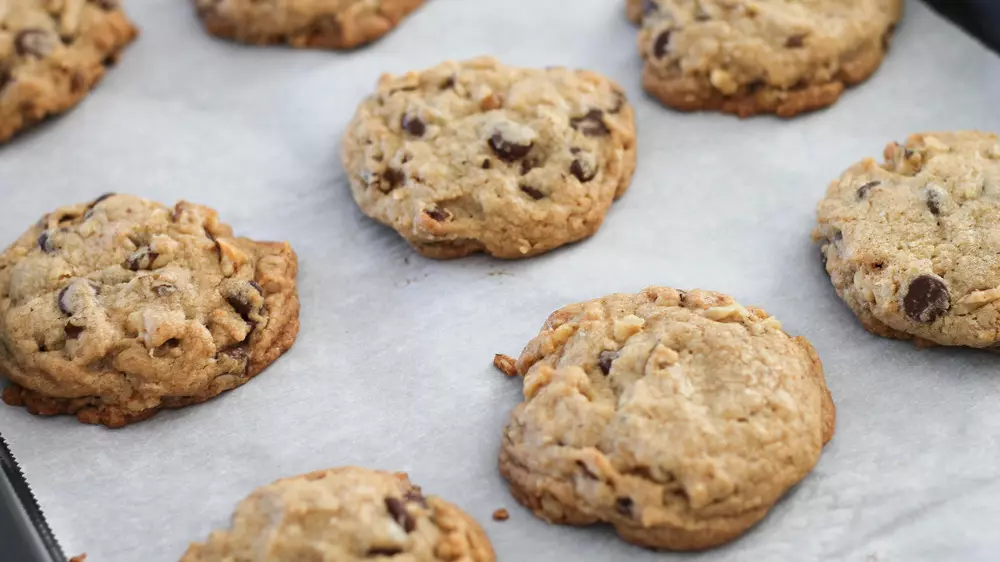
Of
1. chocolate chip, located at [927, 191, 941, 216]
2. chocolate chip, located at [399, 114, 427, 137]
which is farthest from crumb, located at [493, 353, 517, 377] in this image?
chocolate chip, located at [927, 191, 941, 216]

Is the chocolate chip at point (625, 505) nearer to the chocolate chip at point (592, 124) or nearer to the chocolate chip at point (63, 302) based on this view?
the chocolate chip at point (592, 124)

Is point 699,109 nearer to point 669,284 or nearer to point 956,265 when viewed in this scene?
point 669,284

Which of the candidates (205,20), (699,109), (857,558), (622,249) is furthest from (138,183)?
(857,558)

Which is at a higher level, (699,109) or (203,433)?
(699,109)

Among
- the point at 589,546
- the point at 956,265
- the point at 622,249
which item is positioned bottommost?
the point at 589,546

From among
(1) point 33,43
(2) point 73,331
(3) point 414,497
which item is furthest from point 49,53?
(3) point 414,497

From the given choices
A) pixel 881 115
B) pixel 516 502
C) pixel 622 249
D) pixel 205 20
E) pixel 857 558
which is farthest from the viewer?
pixel 205 20
